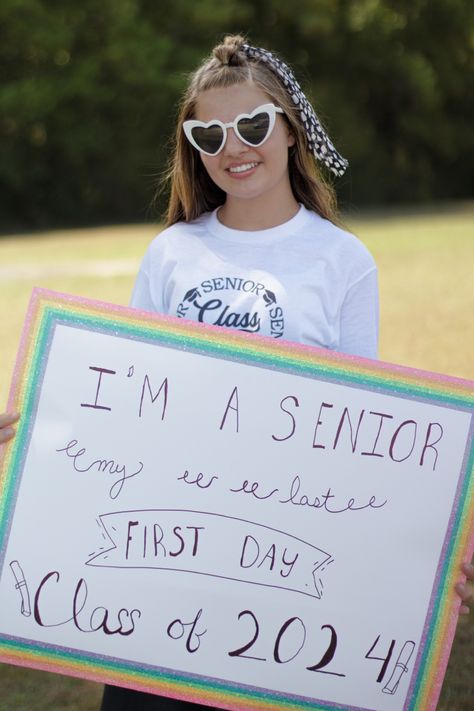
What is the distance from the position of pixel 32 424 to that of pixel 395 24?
108 feet

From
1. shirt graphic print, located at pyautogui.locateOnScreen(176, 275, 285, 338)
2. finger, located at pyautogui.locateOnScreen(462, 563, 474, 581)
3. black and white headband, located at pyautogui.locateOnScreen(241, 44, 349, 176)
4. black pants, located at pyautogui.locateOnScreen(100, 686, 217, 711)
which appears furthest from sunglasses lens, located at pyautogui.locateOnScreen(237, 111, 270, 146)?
black pants, located at pyautogui.locateOnScreen(100, 686, 217, 711)

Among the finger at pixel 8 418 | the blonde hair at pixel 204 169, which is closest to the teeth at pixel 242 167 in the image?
the blonde hair at pixel 204 169

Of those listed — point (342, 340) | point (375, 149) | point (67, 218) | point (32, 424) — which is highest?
point (375, 149)

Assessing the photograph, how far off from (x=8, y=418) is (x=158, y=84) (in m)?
27.2

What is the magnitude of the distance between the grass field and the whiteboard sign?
3.75 ft

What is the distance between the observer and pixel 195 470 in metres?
2.35

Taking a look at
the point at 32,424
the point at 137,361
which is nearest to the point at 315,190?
the point at 137,361

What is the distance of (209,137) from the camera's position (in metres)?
2.41

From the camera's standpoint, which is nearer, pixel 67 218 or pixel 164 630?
pixel 164 630

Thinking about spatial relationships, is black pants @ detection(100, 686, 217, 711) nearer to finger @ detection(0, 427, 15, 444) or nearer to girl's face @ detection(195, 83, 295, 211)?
finger @ detection(0, 427, 15, 444)

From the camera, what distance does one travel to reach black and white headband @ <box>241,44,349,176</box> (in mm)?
2451

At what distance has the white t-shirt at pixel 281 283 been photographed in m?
2.42

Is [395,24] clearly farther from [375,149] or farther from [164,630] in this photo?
[164,630]

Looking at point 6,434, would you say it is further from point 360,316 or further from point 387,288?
point 387,288
